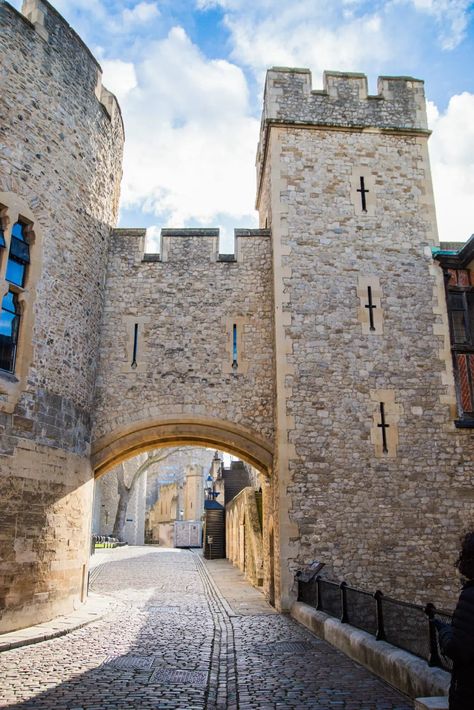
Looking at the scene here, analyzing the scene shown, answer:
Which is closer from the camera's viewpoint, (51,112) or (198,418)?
(51,112)

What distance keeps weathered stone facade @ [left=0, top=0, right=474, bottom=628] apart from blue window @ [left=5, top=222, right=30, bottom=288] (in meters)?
0.17

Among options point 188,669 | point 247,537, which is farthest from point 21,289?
point 247,537

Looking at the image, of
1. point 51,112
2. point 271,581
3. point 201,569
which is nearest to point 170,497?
point 201,569

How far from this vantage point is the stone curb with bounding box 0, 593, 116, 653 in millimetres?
6902

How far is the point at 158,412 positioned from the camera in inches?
417

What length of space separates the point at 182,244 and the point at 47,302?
11.6 ft

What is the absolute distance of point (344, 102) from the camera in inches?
479

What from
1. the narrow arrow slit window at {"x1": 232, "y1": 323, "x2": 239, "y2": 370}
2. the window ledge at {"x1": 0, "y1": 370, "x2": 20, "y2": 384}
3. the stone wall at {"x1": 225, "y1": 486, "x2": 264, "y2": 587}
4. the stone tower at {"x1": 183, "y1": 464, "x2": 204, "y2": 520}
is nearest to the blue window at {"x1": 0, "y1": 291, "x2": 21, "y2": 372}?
the window ledge at {"x1": 0, "y1": 370, "x2": 20, "y2": 384}

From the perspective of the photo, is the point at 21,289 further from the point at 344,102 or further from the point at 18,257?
the point at 344,102

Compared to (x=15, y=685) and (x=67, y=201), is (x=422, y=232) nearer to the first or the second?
(x=67, y=201)

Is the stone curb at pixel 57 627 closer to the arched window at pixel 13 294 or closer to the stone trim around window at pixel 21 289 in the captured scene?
the stone trim around window at pixel 21 289

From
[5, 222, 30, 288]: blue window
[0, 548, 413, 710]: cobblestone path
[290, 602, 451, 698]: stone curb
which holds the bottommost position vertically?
[0, 548, 413, 710]: cobblestone path

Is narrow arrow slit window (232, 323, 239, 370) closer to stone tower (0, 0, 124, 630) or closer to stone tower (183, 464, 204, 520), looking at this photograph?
stone tower (0, 0, 124, 630)

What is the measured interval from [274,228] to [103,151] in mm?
3602
